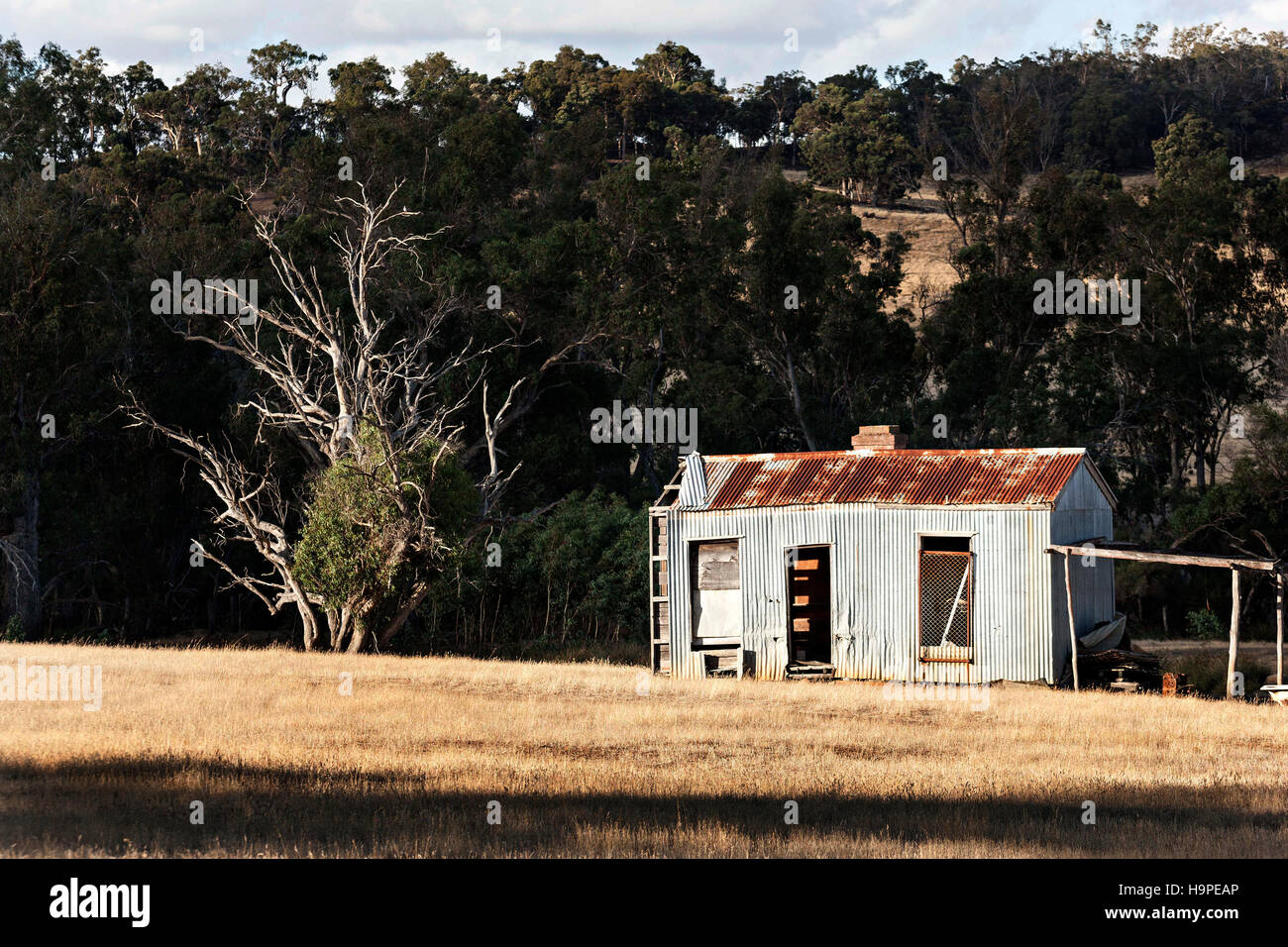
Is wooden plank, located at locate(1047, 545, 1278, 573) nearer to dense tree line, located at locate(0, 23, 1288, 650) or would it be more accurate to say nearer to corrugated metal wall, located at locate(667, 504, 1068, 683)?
corrugated metal wall, located at locate(667, 504, 1068, 683)

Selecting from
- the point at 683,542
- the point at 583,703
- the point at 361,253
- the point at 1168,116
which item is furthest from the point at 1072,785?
the point at 1168,116

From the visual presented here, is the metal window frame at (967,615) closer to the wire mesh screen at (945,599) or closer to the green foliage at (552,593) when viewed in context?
the wire mesh screen at (945,599)

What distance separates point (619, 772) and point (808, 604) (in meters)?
15.4

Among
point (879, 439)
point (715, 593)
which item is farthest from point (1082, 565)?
point (715, 593)

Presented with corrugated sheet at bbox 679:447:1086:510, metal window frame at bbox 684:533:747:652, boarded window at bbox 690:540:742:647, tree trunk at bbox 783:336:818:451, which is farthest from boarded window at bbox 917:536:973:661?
tree trunk at bbox 783:336:818:451

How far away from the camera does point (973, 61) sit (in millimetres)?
105375

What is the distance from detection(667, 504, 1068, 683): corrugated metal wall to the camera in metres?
26.9

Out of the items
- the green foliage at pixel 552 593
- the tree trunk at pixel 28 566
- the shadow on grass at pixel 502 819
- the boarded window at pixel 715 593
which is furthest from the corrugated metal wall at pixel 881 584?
the tree trunk at pixel 28 566

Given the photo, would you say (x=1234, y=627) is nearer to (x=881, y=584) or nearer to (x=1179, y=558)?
(x=1179, y=558)

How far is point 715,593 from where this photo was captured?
98.2ft

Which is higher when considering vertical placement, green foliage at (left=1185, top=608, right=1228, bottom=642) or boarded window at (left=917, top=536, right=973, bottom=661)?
boarded window at (left=917, top=536, right=973, bottom=661)

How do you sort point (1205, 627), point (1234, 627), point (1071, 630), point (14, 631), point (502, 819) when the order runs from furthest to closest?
point (1205, 627), point (14, 631), point (1071, 630), point (1234, 627), point (502, 819)

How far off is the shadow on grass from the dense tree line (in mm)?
16530

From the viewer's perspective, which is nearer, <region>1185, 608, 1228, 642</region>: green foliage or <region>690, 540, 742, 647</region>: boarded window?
<region>690, 540, 742, 647</region>: boarded window
